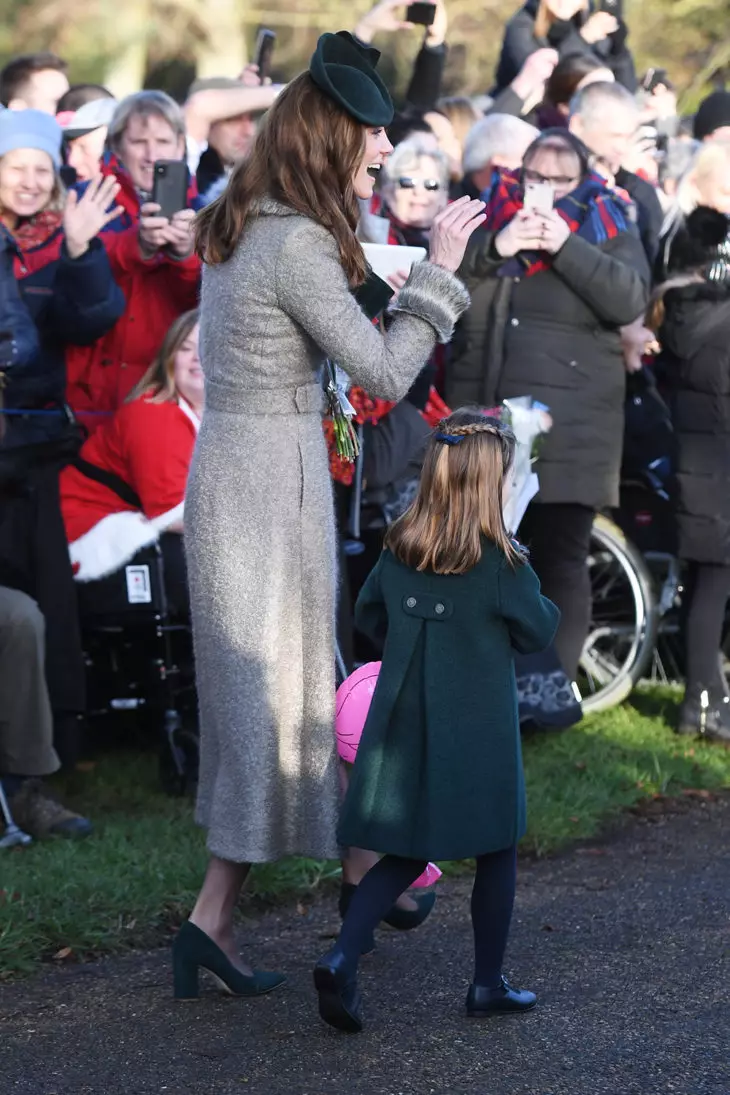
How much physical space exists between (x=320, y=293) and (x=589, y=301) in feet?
9.98

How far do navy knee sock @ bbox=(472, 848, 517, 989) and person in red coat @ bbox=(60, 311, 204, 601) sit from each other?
2418mm

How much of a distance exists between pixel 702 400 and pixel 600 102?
1553 millimetres

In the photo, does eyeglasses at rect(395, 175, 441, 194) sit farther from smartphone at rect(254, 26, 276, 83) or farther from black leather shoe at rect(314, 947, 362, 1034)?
black leather shoe at rect(314, 947, 362, 1034)

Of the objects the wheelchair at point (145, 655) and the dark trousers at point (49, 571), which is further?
the wheelchair at point (145, 655)

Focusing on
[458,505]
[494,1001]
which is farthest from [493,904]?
[458,505]

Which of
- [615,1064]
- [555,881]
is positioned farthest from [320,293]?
[555,881]

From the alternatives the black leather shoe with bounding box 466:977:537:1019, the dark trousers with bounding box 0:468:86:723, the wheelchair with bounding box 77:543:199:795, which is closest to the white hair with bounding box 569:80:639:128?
the wheelchair with bounding box 77:543:199:795

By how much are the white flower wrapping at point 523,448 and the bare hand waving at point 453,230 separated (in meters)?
2.19

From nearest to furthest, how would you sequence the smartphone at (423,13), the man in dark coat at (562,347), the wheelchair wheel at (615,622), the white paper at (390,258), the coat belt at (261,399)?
the coat belt at (261,399), the white paper at (390,258), the man in dark coat at (562,347), the wheelchair wheel at (615,622), the smartphone at (423,13)

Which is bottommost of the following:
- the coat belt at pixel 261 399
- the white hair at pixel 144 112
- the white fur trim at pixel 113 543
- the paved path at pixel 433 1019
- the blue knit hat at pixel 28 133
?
the paved path at pixel 433 1019

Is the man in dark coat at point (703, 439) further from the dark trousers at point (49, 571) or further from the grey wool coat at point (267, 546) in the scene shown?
the grey wool coat at point (267, 546)

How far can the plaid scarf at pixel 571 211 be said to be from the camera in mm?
7152

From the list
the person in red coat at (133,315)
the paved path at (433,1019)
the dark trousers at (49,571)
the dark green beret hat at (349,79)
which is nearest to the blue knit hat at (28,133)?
the person in red coat at (133,315)

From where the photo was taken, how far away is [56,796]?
20.5ft
